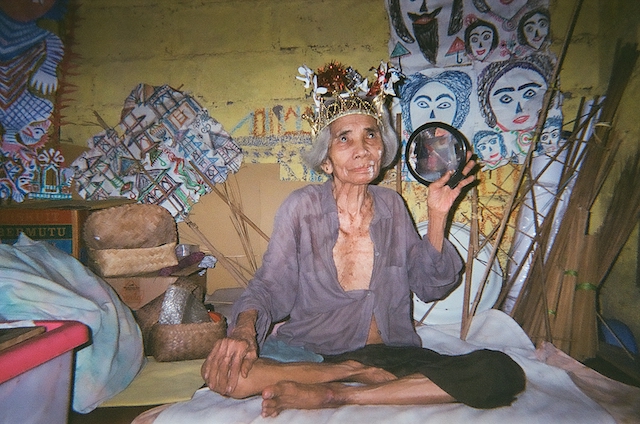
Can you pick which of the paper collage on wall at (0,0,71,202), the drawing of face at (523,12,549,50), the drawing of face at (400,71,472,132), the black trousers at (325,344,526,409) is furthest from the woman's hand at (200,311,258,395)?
the drawing of face at (523,12,549,50)

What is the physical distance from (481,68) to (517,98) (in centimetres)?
35

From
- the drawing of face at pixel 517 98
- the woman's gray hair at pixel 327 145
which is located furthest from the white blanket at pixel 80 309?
the drawing of face at pixel 517 98

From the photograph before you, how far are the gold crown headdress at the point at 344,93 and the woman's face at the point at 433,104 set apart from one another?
0.97 metres

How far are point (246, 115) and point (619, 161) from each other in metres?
2.66

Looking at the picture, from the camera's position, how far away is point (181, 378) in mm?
1980

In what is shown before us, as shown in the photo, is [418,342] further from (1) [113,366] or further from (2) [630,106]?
(2) [630,106]

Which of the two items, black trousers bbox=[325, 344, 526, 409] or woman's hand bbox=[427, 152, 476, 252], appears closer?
black trousers bbox=[325, 344, 526, 409]

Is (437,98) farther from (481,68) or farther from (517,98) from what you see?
(517,98)

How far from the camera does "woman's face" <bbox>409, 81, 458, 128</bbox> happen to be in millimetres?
2688

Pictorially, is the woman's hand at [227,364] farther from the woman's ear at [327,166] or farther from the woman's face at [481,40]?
the woman's face at [481,40]

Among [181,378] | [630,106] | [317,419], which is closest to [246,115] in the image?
[181,378]

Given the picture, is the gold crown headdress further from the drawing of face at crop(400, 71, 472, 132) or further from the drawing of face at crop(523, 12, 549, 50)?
the drawing of face at crop(523, 12, 549, 50)

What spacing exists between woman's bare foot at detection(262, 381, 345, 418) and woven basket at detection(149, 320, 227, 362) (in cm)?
111

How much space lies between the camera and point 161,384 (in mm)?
1906
